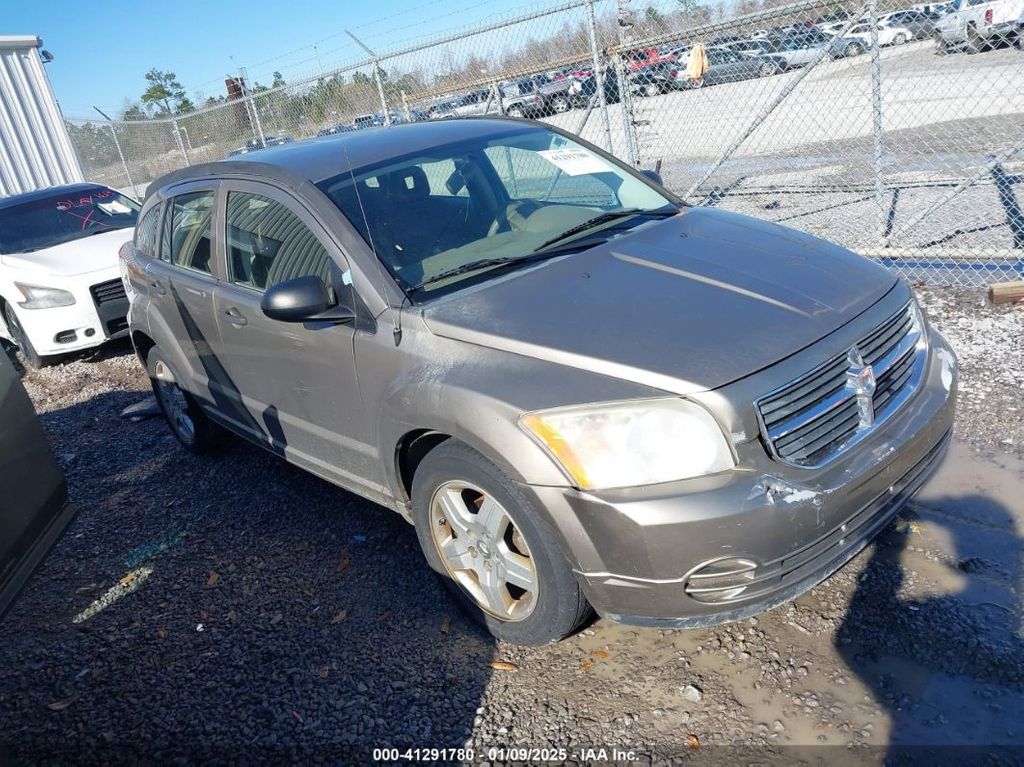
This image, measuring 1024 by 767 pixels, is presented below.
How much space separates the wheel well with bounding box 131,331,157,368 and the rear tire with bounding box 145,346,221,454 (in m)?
0.05

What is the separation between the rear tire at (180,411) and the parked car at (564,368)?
1075mm

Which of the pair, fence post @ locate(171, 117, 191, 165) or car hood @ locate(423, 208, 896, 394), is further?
fence post @ locate(171, 117, 191, 165)

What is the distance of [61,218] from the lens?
860 centimetres

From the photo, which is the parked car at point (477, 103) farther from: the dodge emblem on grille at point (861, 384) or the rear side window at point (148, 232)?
the dodge emblem on grille at point (861, 384)

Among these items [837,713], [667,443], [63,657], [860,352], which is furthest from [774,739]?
[63,657]

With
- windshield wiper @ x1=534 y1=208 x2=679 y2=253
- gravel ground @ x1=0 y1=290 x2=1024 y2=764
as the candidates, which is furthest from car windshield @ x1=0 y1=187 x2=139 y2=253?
windshield wiper @ x1=534 y1=208 x2=679 y2=253

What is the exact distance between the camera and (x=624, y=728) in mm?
2564

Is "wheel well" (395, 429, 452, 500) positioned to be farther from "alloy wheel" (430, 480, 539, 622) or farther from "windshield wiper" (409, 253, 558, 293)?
"windshield wiper" (409, 253, 558, 293)

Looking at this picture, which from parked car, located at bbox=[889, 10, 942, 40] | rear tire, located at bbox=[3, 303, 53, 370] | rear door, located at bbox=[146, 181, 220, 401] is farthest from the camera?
rear tire, located at bbox=[3, 303, 53, 370]

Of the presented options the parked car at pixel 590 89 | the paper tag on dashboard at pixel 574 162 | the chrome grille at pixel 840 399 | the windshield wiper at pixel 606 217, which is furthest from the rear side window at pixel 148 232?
the parked car at pixel 590 89

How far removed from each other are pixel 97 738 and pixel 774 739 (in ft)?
7.93

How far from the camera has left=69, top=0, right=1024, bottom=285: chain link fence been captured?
252 inches

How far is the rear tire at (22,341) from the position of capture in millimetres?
7918

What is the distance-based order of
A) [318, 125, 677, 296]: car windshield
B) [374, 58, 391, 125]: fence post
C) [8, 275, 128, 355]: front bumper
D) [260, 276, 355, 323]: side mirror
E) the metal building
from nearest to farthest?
1. [260, 276, 355, 323]: side mirror
2. [318, 125, 677, 296]: car windshield
3. [8, 275, 128, 355]: front bumper
4. [374, 58, 391, 125]: fence post
5. the metal building
